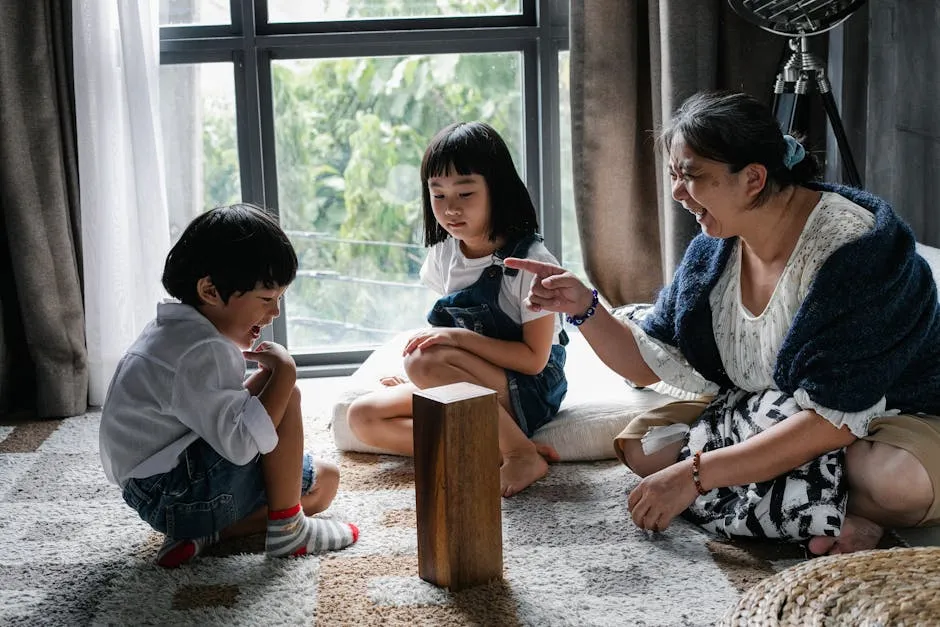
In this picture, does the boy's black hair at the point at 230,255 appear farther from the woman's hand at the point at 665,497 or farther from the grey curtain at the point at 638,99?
the grey curtain at the point at 638,99

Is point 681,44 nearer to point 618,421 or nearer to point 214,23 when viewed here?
point 618,421

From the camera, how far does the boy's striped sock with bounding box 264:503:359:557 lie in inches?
69.6

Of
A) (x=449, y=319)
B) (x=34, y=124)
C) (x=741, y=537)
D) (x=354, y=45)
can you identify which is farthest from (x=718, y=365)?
(x=34, y=124)

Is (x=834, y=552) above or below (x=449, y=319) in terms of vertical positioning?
below

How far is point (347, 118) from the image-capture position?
10.1 ft

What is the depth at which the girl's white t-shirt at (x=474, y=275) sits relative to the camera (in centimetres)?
213

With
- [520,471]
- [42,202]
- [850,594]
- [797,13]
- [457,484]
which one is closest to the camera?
[850,594]

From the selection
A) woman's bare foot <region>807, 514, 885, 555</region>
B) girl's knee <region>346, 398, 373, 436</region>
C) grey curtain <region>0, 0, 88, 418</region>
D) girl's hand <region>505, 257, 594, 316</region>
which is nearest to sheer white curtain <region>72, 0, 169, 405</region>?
grey curtain <region>0, 0, 88, 418</region>

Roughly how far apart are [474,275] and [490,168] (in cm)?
22

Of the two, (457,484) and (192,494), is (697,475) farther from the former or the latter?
(192,494)

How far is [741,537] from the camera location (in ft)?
5.88

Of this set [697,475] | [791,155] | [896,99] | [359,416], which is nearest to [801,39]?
[896,99]

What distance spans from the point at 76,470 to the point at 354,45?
140cm

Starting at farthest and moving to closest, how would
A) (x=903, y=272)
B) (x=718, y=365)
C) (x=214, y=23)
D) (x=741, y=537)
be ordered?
(x=214, y=23) → (x=718, y=365) → (x=741, y=537) → (x=903, y=272)
